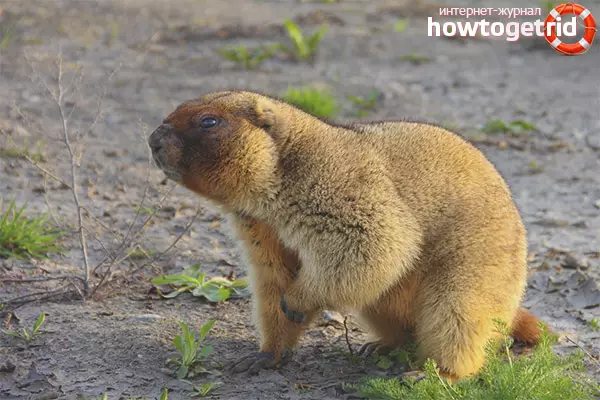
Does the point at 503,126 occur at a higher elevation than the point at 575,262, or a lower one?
higher

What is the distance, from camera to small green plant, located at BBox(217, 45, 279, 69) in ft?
35.5

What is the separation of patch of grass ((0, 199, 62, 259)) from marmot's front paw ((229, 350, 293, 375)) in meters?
1.88

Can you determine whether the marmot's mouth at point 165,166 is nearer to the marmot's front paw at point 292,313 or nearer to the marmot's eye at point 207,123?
the marmot's eye at point 207,123

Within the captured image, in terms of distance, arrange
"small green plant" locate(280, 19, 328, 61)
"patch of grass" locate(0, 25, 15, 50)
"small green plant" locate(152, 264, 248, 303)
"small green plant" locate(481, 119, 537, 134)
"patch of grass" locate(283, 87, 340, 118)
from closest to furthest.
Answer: "small green plant" locate(152, 264, 248, 303)
"patch of grass" locate(283, 87, 340, 118)
"small green plant" locate(481, 119, 537, 134)
"patch of grass" locate(0, 25, 15, 50)
"small green plant" locate(280, 19, 328, 61)

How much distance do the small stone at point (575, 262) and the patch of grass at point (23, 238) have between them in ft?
11.8

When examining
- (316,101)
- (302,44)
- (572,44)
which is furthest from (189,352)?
(572,44)

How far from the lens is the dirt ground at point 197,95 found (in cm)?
495

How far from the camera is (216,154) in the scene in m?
4.66

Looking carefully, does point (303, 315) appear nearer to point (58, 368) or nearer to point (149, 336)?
point (149, 336)

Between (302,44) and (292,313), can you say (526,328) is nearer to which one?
(292,313)

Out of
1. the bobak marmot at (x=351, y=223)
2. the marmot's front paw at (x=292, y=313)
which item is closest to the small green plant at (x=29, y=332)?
the bobak marmot at (x=351, y=223)

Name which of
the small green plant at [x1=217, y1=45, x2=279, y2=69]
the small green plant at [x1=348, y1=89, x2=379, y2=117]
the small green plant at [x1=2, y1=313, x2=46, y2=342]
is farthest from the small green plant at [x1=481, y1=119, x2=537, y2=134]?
the small green plant at [x1=2, y1=313, x2=46, y2=342]

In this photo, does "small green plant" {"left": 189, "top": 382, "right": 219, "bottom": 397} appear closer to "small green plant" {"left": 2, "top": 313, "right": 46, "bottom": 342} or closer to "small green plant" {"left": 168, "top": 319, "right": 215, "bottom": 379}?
"small green plant" {"left": 168, "top": 319, "right": 215, "bottom": 379}

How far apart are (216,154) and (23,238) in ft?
6.85
